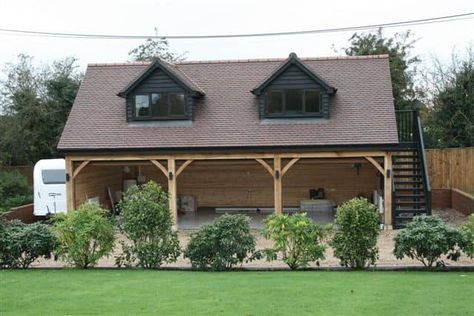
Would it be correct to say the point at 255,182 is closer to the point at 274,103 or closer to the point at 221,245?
the point at 274,103

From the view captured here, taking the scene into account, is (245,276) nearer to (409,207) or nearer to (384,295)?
(384,295)

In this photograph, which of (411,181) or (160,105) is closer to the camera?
(411,181)

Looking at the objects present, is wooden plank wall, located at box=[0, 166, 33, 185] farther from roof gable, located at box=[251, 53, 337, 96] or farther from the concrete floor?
roof gable, located at box=[251, 53, 337, 96]

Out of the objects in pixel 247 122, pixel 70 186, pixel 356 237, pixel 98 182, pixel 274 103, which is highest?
pixel 274 103

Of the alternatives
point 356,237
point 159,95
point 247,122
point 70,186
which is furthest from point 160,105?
point 356,237

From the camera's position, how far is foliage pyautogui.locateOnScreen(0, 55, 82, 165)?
99.2 feet

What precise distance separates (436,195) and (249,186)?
24.9ft

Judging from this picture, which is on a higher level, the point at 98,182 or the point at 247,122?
the point at 247,122

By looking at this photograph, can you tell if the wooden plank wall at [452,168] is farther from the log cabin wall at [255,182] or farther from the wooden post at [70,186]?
the wooden post at [70,186]

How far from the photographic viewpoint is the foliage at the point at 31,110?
3023 centimetres

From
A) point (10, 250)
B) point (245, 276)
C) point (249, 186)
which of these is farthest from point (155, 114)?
point (245, 276)

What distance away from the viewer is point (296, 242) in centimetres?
1230

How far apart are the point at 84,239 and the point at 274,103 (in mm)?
10834

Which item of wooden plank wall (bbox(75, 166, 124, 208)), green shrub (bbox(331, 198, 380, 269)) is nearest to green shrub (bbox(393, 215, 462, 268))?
green shrub (bbox(331, 198, 380, 269))
